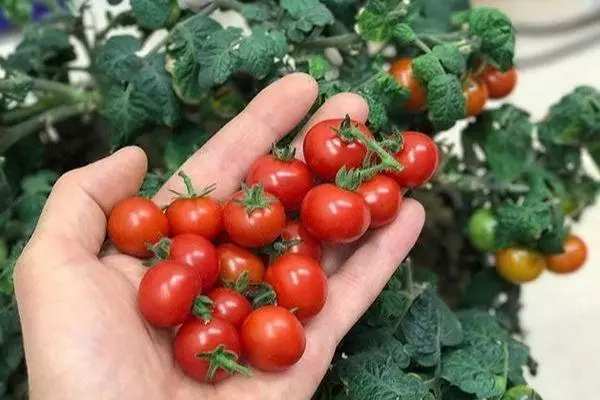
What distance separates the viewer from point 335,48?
38.1 inches

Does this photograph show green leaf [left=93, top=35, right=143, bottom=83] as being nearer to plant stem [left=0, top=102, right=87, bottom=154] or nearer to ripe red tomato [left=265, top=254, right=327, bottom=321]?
plant stem [left=0, top=102, right=87, bottom=154]

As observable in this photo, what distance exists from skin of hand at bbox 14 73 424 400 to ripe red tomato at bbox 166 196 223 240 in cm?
5

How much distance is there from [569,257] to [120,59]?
0.63 meters

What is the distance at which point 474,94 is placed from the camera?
38.4 inches

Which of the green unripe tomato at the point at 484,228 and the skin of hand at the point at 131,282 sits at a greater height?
the skin of hand at the point at 131,282

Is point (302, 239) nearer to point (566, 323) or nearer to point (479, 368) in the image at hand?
point (479, 368)

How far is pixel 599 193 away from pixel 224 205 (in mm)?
Answer: 583

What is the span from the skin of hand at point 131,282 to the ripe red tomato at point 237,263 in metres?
0.08

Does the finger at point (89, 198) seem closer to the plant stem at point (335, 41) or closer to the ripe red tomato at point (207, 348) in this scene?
the ripe red tomato at point (207, 348)

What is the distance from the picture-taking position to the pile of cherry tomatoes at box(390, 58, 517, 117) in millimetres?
919

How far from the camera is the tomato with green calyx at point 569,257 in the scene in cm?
106

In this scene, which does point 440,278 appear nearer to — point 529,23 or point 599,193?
point 599,193

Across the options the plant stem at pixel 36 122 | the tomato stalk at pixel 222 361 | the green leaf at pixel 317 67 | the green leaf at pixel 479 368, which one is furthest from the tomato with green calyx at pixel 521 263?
the plant stem at pixel 36 122

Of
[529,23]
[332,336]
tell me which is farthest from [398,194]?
[529,23]
